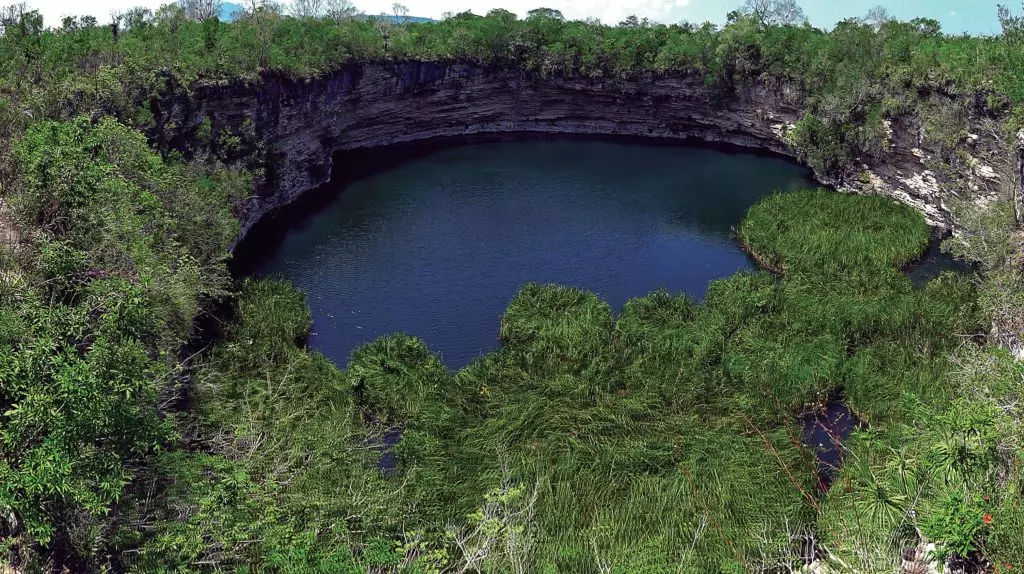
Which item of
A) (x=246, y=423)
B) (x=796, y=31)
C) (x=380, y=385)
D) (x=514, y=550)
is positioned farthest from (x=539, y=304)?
(x=796, y=31)

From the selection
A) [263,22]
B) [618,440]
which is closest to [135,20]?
[263,22]

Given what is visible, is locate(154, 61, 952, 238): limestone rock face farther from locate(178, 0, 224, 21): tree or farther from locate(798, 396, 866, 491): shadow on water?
locate(798, 396, 866, 491): shadow on water

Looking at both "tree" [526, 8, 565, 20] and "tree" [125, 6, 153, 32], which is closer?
"tree" [125, 6, 153, 32]

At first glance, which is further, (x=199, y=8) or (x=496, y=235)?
(x=199, y=8)

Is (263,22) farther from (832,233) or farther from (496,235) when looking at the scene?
(832,233)

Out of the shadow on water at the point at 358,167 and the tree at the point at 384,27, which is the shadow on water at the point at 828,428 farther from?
the tree at the point at 384,27

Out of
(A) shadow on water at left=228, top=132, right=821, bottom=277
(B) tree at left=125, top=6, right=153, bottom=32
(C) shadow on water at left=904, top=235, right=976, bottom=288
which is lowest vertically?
(A) shadow on water at left=228, top=132, right=821, bottom=277

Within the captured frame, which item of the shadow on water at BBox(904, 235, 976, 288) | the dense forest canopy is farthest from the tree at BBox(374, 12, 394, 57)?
the shadow on water at BBox(904, 235, 976, 288)

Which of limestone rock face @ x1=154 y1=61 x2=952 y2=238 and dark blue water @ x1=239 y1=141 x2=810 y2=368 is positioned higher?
limestone rock face @ x1=154 y1=61 x2=952 y2=238
